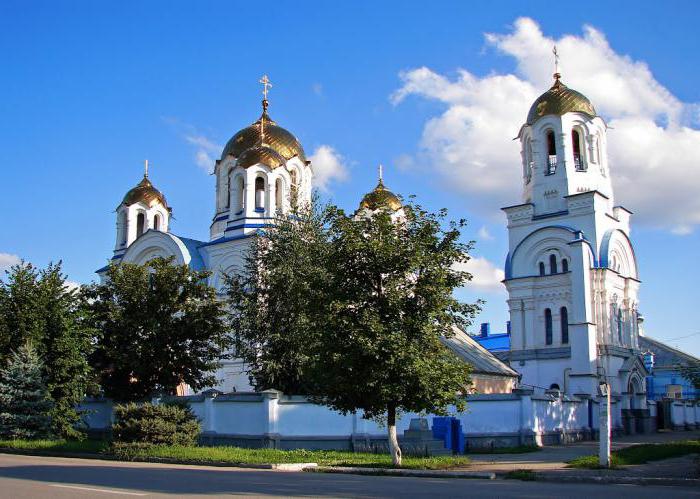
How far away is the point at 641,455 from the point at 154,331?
15.5 meters

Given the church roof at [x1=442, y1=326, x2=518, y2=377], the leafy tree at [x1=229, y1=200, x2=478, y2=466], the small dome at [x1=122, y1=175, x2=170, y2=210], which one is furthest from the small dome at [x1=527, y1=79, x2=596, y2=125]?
the leafy tree at [x1=229, y1=200, x2=478, y2=466]

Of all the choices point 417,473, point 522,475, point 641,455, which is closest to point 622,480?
point 522,475

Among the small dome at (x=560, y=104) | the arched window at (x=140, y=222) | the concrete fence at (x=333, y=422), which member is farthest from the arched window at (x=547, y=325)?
the arched window at (x=140, y=222)

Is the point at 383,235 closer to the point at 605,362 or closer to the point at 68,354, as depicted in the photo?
the point at 68,354

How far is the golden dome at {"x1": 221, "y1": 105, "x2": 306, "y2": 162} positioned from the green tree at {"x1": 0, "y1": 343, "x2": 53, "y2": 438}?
20859 mm

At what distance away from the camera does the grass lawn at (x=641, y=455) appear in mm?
14945

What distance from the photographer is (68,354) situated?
77.8 ft

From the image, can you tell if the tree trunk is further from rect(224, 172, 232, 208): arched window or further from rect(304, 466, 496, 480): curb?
rect(224, 172, 232, 208): arched window

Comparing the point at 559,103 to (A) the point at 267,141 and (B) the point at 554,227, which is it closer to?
(B) the point at 554,227

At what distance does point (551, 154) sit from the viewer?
41.8 meters

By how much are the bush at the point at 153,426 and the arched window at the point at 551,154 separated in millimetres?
27920

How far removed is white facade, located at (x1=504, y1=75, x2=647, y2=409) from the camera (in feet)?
123

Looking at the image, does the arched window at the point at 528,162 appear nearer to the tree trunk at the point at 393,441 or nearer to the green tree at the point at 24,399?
the green tree at the point at 24,399

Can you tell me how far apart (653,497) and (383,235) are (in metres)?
7.94
